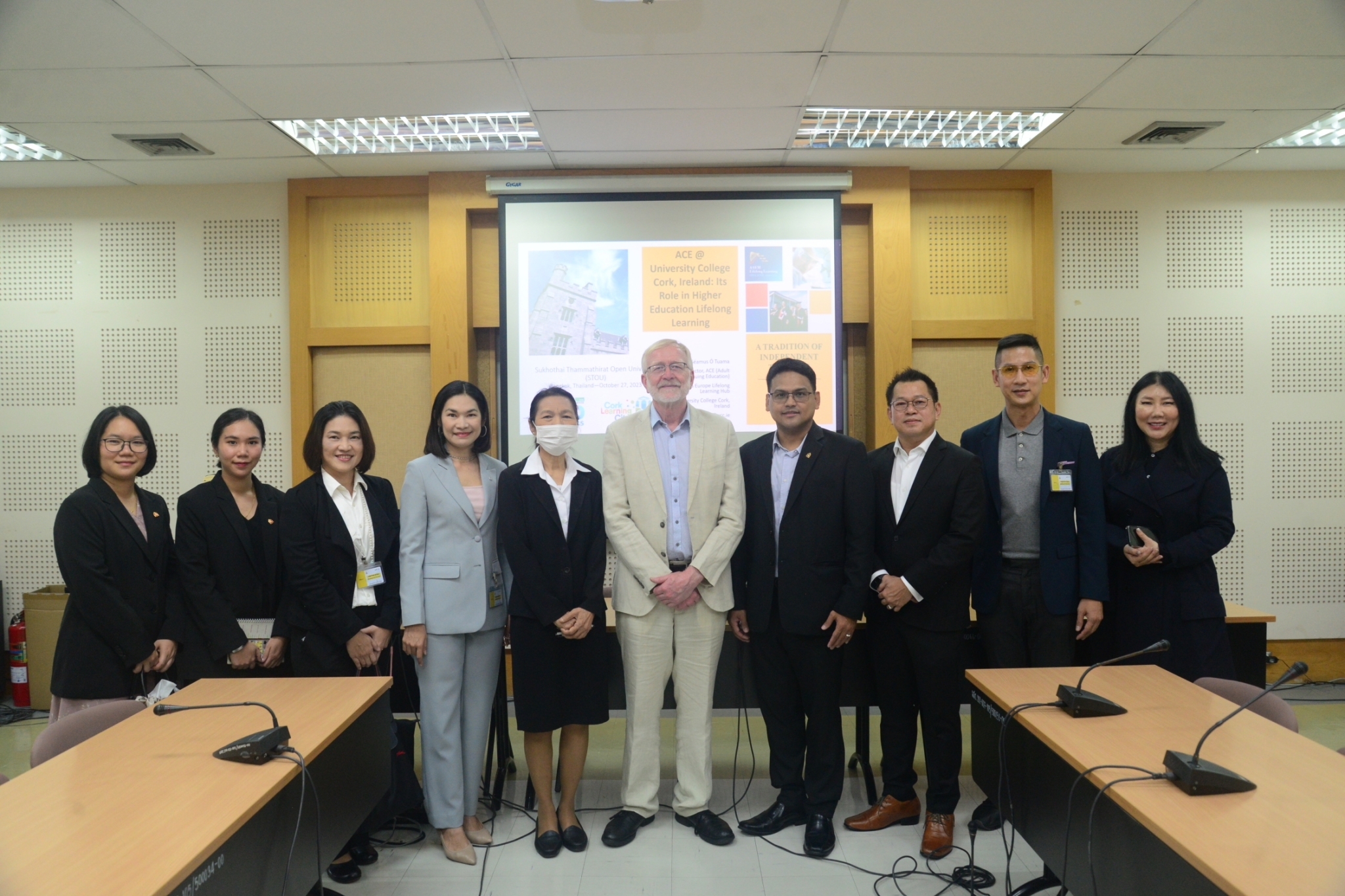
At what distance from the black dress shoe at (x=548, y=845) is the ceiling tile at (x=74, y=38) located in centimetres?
353

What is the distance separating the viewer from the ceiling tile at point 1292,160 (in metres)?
4.73

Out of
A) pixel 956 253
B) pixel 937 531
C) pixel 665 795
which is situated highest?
pixel 956 253

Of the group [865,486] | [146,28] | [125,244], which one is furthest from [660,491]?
[125,244]

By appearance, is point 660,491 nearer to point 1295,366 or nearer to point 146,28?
point 146,28

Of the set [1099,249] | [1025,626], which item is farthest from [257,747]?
[1099,249]

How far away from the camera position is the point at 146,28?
3146mm

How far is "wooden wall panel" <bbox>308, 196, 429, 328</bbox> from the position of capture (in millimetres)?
5082

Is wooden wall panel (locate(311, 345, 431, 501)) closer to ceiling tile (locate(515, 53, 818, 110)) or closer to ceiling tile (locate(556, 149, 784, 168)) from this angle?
ceiling tile (locate(556, 149, 784, 168))

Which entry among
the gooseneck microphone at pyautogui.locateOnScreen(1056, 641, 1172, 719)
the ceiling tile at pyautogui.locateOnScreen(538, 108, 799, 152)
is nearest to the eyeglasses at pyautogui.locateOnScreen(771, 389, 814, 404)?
the gooseneck microphone at pyautogui.locateOnScreen(1056, 641, 1172, 719)

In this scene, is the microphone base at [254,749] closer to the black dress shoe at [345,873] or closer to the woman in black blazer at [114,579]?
the black dress shoe at [345,873]

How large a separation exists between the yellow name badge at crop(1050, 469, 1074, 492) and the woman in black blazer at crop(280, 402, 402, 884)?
2.49 meters

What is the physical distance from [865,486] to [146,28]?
3.37 m

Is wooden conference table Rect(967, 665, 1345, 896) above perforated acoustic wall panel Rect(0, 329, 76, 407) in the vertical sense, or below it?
below

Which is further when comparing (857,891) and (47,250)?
(47,250)
